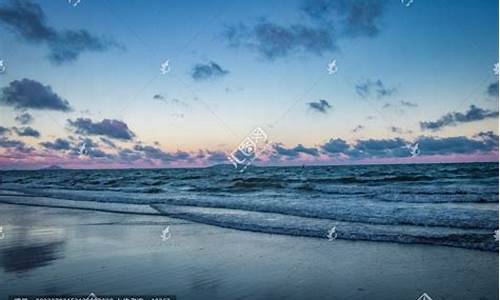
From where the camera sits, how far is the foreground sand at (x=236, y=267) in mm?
6301

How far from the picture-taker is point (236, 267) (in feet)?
24.9

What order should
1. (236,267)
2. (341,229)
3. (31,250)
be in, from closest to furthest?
(236,267)
(31,250)
(341,229)

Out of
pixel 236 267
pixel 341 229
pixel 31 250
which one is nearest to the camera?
pixel 236 267

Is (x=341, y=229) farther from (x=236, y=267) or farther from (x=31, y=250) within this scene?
(x=31, y=250)

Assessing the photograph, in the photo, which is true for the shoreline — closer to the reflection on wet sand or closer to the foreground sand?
the foreground sand

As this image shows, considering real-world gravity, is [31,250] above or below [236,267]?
above

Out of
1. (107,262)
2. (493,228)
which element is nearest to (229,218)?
(107,262)

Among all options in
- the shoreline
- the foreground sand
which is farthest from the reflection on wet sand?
the shoreline

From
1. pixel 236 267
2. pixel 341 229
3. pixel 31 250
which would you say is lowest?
pixel 236 267

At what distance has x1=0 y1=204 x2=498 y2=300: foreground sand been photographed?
6.30 metres

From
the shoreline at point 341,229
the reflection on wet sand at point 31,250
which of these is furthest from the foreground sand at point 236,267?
the shoreline at point 341,229

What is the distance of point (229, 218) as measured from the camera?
1407cm

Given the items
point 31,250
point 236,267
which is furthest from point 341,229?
point 31,250

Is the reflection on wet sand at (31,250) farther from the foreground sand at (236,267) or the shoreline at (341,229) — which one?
the shoreline at (341,229)
